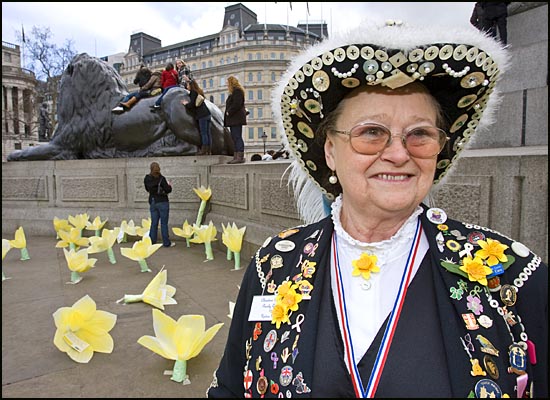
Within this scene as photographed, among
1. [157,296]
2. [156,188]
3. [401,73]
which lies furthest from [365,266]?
[156,188]

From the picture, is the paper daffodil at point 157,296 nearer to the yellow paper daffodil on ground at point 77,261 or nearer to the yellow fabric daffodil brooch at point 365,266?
the yellow paper daffodil on ground at point 77,261

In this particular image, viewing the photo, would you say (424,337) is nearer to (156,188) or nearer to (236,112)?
(156,188)

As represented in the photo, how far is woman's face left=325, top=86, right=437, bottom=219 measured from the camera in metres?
1.40

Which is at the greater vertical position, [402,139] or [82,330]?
[402,139]

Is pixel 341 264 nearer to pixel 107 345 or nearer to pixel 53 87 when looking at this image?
pixel 107 345

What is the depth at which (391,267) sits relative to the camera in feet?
4.71

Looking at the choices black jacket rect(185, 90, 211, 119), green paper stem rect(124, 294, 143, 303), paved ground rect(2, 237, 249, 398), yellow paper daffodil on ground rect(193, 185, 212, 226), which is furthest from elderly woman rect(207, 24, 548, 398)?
black jacket rect(185, 90, 211, 119)

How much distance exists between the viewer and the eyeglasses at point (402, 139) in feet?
4.57

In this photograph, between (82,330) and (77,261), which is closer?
(82,330)

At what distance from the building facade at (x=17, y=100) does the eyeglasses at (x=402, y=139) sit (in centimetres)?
2577

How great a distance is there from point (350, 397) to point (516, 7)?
726 cm

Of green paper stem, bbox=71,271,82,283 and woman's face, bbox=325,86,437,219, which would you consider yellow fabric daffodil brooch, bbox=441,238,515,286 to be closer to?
woman's face, bbox=325,86,437,219

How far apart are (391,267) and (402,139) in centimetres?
46

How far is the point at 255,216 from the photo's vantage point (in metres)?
6.09
